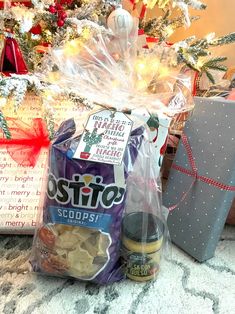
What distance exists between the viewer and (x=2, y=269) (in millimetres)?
654

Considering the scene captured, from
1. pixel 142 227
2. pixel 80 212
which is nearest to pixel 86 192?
pixel 80 212

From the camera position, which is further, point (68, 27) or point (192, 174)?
point (68, 27)

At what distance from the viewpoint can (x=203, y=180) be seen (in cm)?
72

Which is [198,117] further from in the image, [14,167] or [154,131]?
[14,167]

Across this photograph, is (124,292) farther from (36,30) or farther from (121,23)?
(36,30)

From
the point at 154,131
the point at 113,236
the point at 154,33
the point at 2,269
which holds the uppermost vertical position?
the point at 154,33

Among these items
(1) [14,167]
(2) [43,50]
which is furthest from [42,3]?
(1) [14,167]

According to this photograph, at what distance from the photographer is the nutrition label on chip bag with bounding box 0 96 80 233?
742 millimetres

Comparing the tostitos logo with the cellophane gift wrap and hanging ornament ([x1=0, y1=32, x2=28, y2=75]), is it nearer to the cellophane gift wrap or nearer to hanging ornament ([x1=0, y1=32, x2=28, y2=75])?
the cellophane gift wrap

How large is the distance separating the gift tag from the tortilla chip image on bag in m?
0.01

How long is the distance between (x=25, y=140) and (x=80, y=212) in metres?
0.24

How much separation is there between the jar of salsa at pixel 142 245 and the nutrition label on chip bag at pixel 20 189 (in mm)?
230

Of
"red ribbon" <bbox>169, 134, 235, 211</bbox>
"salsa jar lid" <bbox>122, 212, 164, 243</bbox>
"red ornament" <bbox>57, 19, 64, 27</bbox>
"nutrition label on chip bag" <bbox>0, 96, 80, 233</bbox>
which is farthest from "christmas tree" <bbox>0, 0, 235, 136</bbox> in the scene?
"salsa jar lid" <bbox>122, 212, 164, 243</bbox>

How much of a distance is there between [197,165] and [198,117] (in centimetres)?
11
